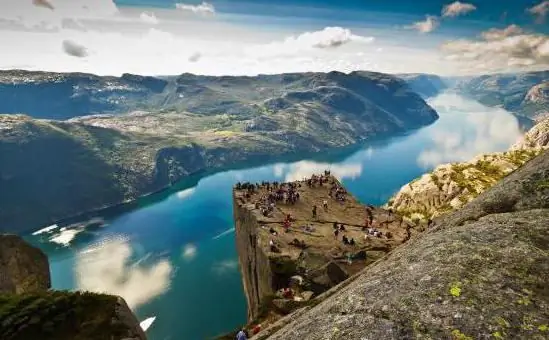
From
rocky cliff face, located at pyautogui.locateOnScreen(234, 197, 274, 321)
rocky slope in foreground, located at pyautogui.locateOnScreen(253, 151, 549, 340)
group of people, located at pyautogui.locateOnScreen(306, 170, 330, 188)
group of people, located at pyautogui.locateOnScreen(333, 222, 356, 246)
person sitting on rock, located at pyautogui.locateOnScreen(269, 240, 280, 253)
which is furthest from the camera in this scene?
group of people, located at pyautogui.locateOnScreen(306, 170, 330, 188)

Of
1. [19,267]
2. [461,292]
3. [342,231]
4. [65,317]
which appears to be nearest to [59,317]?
[65,317]

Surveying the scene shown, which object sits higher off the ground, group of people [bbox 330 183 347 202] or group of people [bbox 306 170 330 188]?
group of people [bbox 306 170 330 188]

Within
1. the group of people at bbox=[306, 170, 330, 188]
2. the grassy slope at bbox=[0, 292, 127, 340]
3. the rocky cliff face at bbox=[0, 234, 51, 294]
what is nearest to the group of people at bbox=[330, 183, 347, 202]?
the group of people at bbox=[306, 170, 330, 188]

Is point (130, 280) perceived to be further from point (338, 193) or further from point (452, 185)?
point (452, 185)

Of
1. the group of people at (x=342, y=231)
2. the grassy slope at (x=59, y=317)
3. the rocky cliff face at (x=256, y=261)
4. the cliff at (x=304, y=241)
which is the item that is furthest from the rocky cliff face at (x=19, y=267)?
the group of people at (x=342, y=231)

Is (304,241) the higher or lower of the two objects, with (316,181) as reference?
lower

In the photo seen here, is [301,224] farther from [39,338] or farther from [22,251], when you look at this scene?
[39,338]

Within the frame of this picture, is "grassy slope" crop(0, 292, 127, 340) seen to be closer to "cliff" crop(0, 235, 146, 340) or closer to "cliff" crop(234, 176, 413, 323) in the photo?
"cliff" crop(0, 235, 146, 340)
